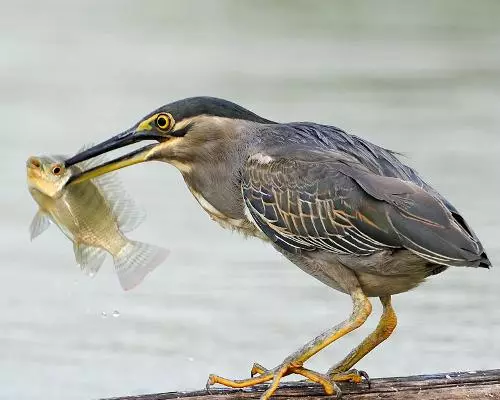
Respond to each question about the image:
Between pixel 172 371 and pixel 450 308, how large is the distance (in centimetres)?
164

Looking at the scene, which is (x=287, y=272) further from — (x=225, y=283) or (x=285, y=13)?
(x=285, y=13)

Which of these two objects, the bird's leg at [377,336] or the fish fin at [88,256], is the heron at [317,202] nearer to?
the bird's leg at [377,336]

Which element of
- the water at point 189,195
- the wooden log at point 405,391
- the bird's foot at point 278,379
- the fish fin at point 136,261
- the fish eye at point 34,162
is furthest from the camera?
the water at point 189,195

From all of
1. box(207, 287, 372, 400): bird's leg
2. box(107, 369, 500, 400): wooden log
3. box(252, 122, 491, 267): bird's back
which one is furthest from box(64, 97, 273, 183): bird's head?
box(107, 369, 500, 400): wooden log

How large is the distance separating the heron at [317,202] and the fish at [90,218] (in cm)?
6

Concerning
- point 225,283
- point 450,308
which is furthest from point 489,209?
point 225,283

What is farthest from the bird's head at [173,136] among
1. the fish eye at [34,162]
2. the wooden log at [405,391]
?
the wooden log at [405,391]

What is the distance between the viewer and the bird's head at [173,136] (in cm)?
464

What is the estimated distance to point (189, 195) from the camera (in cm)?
866

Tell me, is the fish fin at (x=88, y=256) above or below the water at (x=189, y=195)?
below

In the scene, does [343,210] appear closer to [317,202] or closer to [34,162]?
[317,202]

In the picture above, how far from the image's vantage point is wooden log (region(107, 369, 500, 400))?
4.22 meters

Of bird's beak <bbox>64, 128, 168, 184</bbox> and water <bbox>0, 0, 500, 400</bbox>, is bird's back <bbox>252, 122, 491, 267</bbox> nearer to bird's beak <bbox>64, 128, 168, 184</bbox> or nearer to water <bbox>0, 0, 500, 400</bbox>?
water <bbox>0, 0, 500, 400</bbox>

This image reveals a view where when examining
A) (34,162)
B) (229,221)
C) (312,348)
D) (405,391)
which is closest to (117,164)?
(34,162)
